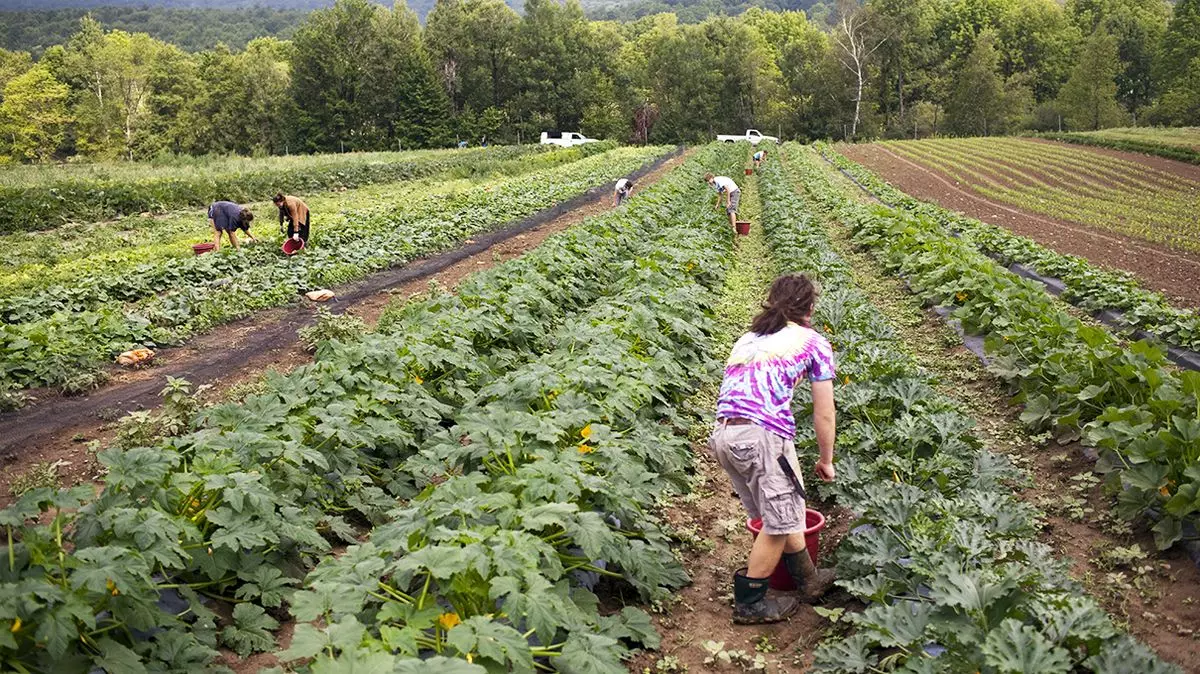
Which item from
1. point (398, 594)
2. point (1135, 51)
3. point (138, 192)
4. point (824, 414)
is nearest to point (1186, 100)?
point (1135, 51)

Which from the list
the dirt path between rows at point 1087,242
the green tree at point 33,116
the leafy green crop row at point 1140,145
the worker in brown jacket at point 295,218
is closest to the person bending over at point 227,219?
the worker in brown jacket at point 295,218

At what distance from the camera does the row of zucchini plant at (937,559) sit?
322 centimetres

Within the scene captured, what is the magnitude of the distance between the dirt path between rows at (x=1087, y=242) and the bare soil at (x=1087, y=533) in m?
5.78

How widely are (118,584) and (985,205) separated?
24.8m

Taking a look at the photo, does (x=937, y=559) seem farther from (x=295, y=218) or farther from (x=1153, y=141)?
(x=1153, y=141)

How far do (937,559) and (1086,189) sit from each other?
2864cm

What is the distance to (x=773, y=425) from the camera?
14.5 feet

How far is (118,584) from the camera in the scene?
355cm

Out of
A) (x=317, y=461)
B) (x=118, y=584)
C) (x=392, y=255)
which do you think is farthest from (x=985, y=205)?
(x=118, y=584)

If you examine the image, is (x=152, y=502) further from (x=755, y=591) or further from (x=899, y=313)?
(x=899, y=313)

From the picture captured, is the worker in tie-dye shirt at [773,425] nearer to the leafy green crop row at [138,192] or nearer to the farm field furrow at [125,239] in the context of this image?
the farm field furrow at [125,239]

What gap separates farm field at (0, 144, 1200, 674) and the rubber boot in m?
0.09

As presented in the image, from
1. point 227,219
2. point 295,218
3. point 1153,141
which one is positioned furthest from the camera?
point 1153,141

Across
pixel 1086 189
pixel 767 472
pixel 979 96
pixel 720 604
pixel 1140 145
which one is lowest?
pixel 720 604
